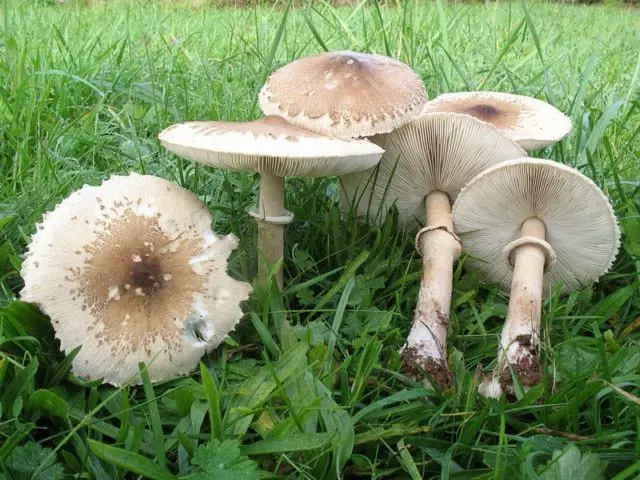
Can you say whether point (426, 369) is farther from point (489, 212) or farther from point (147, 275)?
point (147, 275)

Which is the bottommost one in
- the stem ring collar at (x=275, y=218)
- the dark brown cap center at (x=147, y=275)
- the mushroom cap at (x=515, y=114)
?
the dark brown cap center at (x=147, y=275)

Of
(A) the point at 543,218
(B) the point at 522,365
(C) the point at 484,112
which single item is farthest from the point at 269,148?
(C) the point at 484,112

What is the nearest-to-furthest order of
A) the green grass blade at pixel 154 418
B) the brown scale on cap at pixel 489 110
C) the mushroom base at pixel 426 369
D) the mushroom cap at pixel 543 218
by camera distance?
the green grass blade at pixel 154 418 → the mushroom base at pixel 426 369 → the mushroom cap at pixel 543 218 → the brown scale on cap at pixel 489 110

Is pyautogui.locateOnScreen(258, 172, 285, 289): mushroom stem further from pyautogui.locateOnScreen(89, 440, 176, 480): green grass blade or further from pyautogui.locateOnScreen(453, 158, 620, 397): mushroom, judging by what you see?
pyautogui.locateOnScreen(89, 440, 176, 480): green grass blade

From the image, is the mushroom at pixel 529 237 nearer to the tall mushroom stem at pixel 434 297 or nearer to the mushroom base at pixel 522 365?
the mushroom base at pixel 522 365

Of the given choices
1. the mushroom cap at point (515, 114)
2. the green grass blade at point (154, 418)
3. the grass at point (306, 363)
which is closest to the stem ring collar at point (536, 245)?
the grass at point (306, 363)

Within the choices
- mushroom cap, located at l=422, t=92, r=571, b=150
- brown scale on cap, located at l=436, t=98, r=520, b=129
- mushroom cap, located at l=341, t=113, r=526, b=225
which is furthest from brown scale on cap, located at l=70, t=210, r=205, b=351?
brown scale on cap, located at l=436, t=98, r=520, b=129

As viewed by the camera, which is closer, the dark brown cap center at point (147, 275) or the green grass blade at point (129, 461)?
the green grass blade at point (129, 461)
